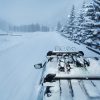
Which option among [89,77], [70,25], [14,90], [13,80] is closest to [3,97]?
[14,90]

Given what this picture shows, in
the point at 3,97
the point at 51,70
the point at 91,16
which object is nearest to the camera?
the point at 51,70

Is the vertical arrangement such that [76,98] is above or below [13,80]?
above

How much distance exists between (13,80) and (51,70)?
193 inches

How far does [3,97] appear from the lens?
23.3 ft

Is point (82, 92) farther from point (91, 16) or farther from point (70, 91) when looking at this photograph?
point (91, 16)

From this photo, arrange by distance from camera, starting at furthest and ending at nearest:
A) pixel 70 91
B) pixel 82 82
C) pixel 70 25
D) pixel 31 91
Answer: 1. pixel 70 25
2. pixel 31 91
3. pixel 82 82
4. pixel 70 91

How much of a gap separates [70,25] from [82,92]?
49918 mm

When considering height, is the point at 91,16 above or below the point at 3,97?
above

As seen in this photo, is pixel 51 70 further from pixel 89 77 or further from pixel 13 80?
pixel 13 80

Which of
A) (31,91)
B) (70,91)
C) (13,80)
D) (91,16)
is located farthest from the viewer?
(91,16)

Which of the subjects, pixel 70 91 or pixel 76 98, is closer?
pixel 76 98

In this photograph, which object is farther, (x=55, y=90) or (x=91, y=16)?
(x=91, y=16)

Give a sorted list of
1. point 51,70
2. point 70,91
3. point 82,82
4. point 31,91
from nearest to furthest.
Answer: point 70,91
point 82,82
point 51,70
point 31,91

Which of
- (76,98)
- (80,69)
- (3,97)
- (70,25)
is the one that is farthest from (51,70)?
(70,25)
